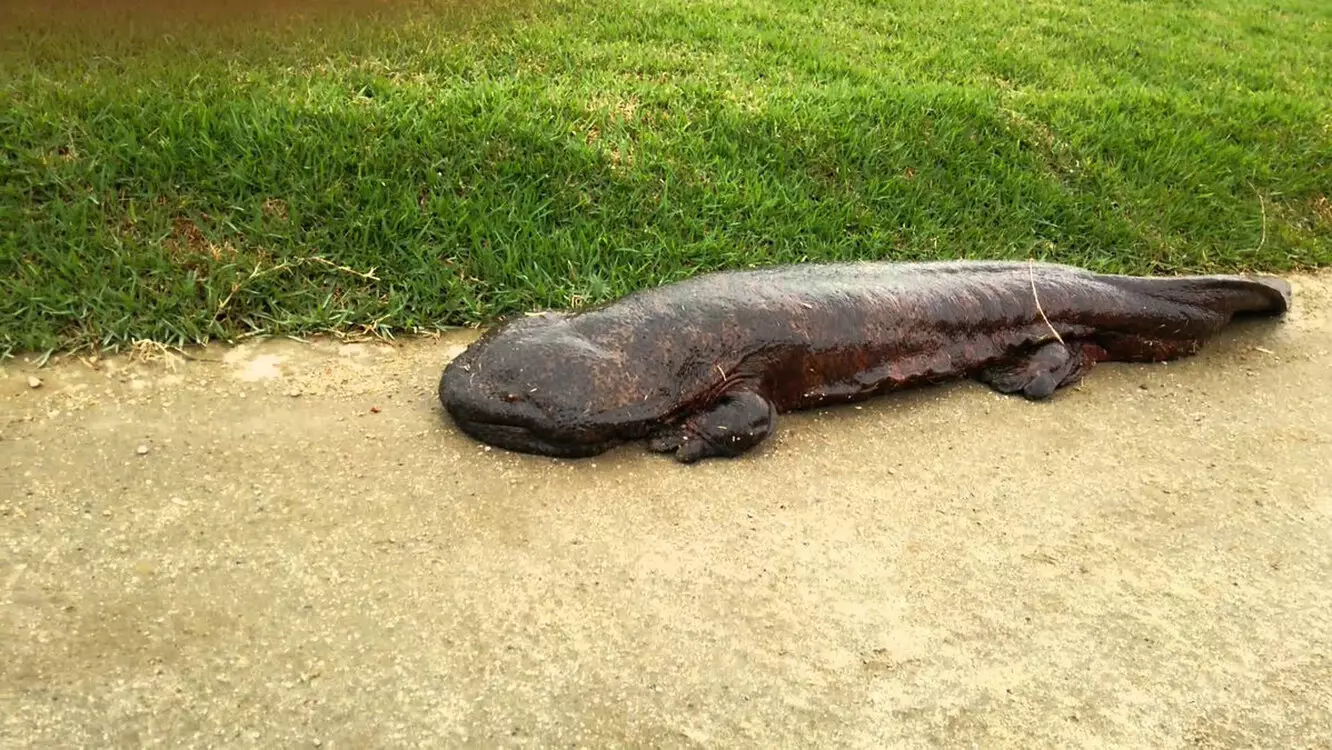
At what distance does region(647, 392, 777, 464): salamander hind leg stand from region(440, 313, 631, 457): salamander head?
24cm

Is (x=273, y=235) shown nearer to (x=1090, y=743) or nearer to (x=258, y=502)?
(x=258, y=502)

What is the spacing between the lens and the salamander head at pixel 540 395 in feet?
11.8

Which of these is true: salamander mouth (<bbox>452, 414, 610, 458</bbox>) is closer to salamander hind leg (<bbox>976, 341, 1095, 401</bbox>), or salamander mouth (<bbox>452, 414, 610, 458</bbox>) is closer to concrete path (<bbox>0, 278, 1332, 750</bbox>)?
concrete path (<bbox>0, 278, 1332, 750</bbox>)

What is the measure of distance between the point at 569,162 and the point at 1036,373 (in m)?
2.79

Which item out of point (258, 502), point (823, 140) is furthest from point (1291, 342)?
point (258, 502)

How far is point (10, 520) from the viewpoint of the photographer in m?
3.10

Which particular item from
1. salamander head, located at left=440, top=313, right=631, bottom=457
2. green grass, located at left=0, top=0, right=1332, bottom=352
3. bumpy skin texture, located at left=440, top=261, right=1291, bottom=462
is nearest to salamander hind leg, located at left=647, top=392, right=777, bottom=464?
bumpy skin texture, located at left=440, top=261, right=1291, bottom=462

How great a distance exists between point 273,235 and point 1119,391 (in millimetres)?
4188

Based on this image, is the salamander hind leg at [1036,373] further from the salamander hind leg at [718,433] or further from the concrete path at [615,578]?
the salamander hind leg at [718,433]

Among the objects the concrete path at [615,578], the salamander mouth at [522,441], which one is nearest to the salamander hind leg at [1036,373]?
the concrete path at [615,578]

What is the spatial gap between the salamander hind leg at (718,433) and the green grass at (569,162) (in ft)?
4.46

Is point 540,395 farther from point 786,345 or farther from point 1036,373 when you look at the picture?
point 1036,373

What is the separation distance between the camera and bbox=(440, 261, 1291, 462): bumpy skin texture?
144 inches

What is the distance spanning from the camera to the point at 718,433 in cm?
380
